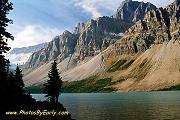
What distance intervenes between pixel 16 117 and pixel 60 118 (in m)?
5.91

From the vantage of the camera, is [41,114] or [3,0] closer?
[41,114]

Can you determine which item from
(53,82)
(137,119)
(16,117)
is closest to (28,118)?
(16,117)

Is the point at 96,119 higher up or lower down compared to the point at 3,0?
lower down

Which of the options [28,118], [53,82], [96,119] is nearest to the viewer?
[28,118]

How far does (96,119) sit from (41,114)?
40274mm

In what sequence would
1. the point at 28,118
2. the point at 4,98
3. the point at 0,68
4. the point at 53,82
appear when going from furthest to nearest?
the point at 53,82 → the point at 4,98 → the point at 0,68 → the point at 28,118

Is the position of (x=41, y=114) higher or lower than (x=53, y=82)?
lower

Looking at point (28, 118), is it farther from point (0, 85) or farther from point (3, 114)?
point (0, 85)

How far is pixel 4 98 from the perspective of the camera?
59.9 m

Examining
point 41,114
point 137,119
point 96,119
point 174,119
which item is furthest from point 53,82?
point 41,114

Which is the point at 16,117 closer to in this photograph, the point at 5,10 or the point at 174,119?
the point at 5,10

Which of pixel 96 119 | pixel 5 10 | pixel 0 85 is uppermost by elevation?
pixel 5 10

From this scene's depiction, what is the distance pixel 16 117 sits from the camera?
150ft

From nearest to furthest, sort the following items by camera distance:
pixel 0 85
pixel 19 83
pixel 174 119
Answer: pixel 0 85, pixel 174 119, pixel 19 83
